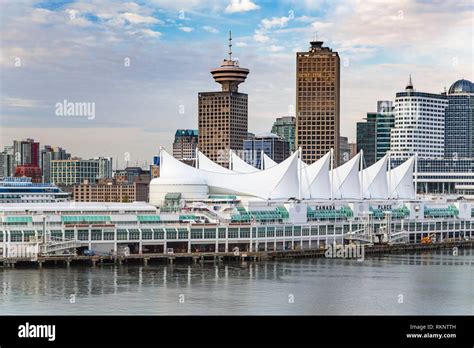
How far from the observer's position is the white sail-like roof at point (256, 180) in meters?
47.7

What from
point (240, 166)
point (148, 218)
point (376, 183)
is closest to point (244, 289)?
point (148, 218)

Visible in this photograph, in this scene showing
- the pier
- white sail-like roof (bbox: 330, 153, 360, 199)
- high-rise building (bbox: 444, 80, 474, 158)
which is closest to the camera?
the pier

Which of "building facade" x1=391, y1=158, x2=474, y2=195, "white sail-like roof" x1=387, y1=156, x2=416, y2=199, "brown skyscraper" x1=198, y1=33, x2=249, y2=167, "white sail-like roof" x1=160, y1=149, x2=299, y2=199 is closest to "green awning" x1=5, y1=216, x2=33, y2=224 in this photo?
"white sail-like roof" x1=160, y1=149, x2=299, y2=199

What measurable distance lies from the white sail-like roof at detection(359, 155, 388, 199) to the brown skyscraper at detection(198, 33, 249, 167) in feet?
141

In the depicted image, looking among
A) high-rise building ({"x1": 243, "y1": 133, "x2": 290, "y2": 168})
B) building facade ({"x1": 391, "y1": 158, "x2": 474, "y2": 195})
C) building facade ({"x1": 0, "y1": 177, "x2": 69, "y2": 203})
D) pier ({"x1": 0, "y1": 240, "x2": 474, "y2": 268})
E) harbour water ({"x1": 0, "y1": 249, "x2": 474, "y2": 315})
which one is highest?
high-rise building ({"x1": 243, "y1": 133, "x2": 290, "y2": 168})

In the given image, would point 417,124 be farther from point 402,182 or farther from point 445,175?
point 402,182

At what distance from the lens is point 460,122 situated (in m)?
92.8

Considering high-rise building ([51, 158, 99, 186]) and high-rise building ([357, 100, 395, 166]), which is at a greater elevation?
high-rise building ([357, 100, 395, 166])

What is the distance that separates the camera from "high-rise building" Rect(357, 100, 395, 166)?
92.9 metres

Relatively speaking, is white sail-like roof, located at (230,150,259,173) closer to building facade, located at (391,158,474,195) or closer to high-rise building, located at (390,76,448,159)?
building facade, located at (391,158,474,195)

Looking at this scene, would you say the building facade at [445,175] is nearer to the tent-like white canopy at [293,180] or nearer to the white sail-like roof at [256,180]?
the tent-like white canopy at [293,180]

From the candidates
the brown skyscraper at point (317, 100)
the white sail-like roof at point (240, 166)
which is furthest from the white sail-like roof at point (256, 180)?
the brown skyscraper at point (317, 100)

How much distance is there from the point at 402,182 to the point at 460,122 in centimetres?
3791
